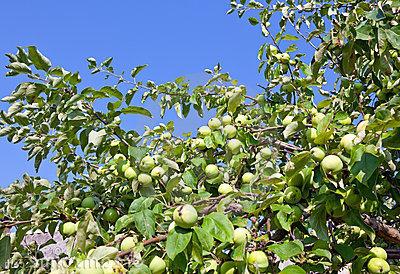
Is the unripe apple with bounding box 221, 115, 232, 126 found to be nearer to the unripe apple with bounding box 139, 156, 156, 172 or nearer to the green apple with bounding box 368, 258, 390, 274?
the unripe apple with bounding box 139, 156, 156, 172

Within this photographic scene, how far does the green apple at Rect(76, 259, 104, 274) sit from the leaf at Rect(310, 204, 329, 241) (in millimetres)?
709

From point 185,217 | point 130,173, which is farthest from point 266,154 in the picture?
point 185,217

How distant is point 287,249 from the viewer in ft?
4.83

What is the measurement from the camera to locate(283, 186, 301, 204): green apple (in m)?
1.62

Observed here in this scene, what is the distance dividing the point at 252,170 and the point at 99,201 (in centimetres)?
76

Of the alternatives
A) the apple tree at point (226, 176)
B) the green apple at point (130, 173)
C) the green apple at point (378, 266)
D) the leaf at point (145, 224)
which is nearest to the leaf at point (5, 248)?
the apple tree at point (226, 176)

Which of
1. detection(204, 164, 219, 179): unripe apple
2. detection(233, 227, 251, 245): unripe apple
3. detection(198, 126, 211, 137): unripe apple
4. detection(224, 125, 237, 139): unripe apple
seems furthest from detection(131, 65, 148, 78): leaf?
detection(233, 227, 251, 245): unripe apple

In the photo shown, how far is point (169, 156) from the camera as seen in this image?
2369mm

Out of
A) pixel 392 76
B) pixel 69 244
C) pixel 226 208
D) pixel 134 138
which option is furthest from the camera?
pixel 392 76

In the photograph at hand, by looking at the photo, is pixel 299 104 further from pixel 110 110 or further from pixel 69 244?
pixel 69 244

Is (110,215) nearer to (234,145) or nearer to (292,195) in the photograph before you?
(234,145)

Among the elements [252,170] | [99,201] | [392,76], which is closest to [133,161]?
[99,201]

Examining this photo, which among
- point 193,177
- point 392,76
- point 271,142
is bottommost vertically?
point 193,177

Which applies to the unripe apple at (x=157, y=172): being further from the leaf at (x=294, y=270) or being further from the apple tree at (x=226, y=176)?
the leaf at (x=294, y=270)
